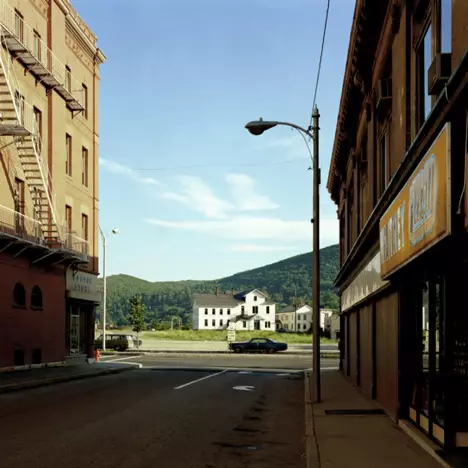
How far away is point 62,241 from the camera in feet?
107

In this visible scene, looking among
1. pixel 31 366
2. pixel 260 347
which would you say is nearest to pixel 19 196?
pixel 31 366

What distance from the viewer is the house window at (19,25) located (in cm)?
3091

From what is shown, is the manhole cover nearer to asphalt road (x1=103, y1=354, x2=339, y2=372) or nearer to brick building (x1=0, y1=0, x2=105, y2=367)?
brick building (x1=0, y1=0, x2=105, y2=367)

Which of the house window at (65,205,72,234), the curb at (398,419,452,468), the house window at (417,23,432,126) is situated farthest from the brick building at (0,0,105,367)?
the curb at (398,419,452,468)

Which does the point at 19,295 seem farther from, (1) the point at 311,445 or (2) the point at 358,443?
(2) the point at 358,443

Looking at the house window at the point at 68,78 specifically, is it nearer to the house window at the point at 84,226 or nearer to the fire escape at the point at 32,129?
the fire escape at the point at 32,129

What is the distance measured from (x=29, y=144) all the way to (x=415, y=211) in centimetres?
2357

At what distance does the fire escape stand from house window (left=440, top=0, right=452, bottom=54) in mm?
19794

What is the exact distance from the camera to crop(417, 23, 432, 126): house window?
1197 centimetres

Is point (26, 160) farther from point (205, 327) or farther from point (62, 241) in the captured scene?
point (205, 327)

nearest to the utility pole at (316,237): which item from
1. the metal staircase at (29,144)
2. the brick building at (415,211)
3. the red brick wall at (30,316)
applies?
the brick building at (415,211)

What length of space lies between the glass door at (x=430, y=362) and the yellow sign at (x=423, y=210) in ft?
2.44

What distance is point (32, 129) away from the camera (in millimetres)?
30453

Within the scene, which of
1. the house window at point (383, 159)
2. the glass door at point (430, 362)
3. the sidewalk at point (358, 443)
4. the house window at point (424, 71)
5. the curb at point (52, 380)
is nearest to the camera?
the sidewalk at point (358, 443)
